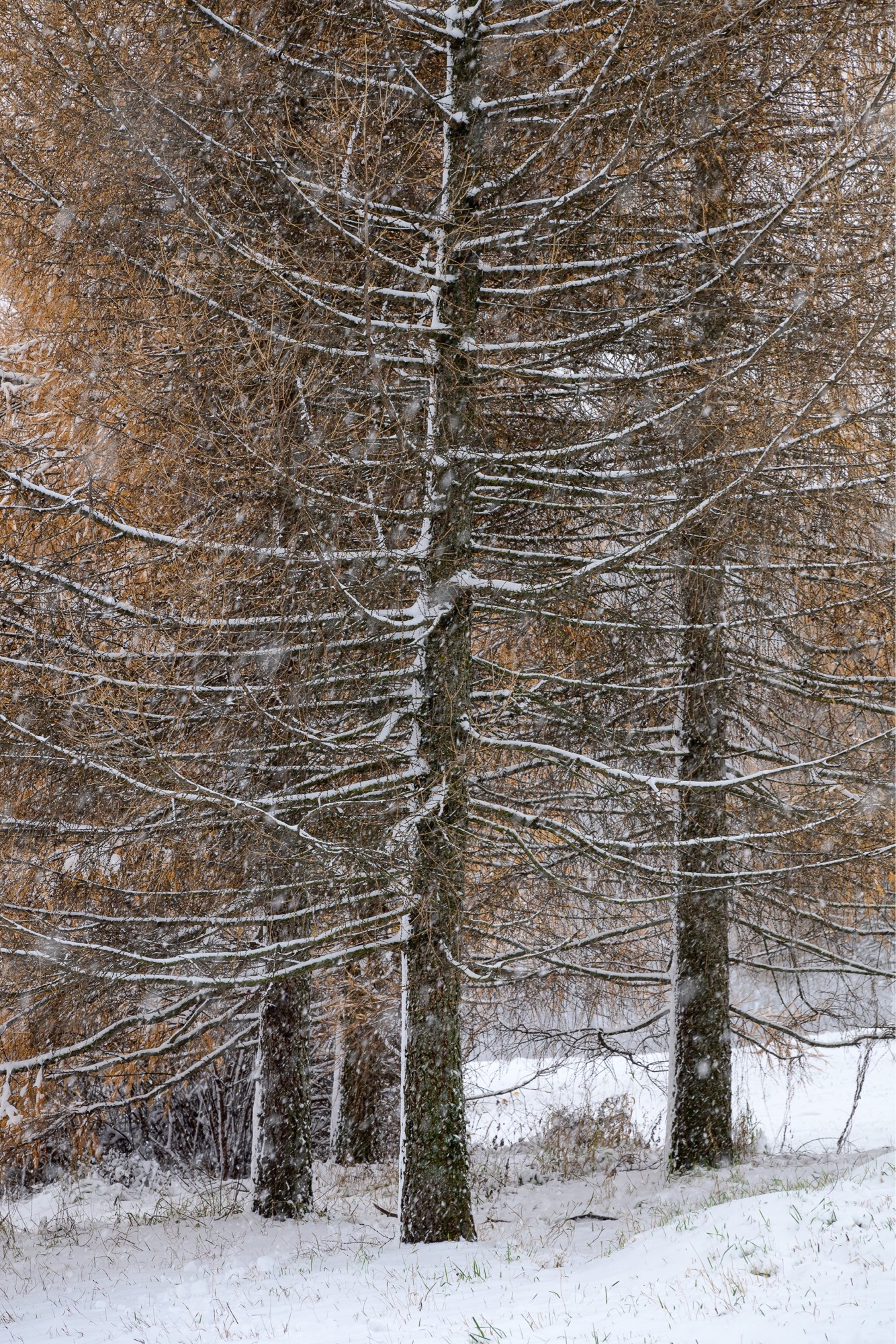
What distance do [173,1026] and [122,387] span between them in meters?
5.19

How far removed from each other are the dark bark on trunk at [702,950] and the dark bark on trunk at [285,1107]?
9.61 feet

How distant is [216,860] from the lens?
707cm

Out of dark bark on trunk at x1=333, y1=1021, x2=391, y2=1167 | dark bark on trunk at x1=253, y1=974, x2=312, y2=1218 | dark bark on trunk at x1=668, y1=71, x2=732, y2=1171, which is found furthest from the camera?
dark bark on trunk at x1=333, y1=1021, x2=391, y2=1167

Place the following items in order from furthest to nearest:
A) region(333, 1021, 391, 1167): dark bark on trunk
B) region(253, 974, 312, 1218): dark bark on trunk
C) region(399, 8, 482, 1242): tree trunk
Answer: region(333, 1021, 391, 1167): dark bark on trunk < region(253, 974, 312, 1218): dark bark on trunk < region(399, 8, 482, 1242): tree trunk

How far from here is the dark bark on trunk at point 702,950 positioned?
26.6 feet

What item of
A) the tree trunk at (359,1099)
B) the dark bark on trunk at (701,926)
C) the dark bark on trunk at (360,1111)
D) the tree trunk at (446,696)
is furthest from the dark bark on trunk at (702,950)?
the dark bark on trunk at (360,1111)

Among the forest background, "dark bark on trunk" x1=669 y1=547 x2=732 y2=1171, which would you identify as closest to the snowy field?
"dark bark on trunk" x1=669 y1=547 x2=732 y2=1171

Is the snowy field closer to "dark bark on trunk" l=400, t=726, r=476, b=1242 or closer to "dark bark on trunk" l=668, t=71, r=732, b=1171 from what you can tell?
"dark bark on trunk" l=400, t=726, r=476, b=1242

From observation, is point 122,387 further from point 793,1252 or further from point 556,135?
point 793,1252

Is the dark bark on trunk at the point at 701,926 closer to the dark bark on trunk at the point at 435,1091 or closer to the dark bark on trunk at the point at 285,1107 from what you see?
the dark bark on trunk at the point at 435,1091

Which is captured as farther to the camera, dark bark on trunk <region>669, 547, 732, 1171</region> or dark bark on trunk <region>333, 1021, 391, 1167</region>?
dark bark on trunk <region>333, 1021, 391, 1167</region>

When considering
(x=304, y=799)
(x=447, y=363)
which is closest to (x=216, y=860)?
(x=304, y=799)

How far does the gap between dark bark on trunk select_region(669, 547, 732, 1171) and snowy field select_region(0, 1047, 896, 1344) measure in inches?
15.7

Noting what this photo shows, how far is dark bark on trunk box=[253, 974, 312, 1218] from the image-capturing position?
25.8 feet
